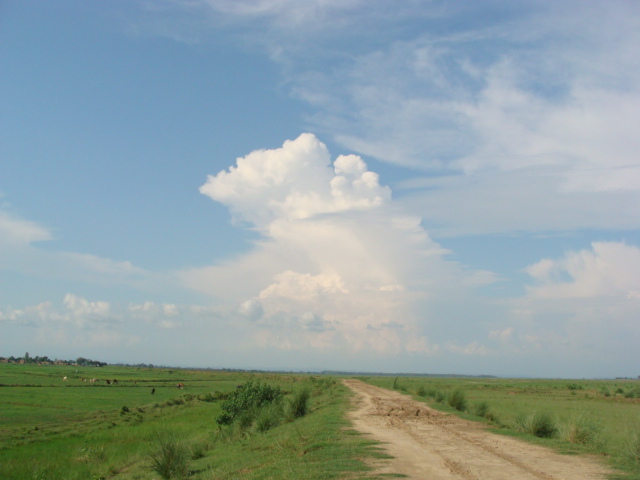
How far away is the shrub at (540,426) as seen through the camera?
18.3m

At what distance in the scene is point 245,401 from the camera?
99.5 ft

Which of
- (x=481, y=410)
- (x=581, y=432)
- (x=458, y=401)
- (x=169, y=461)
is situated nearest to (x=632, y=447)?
(x=581, y=432)

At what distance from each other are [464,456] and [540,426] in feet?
22.8

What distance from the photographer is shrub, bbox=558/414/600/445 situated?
52.6 ft

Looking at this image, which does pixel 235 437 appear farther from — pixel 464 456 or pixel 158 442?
pixel 464 456

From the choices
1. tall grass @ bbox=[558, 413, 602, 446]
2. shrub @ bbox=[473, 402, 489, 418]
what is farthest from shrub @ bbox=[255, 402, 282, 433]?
tall grass @ bbox=[558, 413, 602, 446]

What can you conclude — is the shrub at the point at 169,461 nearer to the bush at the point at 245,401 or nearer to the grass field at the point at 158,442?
the grass field at the point at 158,442

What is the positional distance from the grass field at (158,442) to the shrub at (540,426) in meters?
7.07

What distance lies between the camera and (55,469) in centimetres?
2348

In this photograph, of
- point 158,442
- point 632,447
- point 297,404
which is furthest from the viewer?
point 297,404

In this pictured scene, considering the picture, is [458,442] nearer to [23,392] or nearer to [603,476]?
[603,476]

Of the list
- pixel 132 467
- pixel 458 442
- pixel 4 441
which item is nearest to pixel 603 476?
pixel 458 442

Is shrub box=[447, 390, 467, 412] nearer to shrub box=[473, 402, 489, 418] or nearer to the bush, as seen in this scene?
shrub box=[473, 402, 489, 418]

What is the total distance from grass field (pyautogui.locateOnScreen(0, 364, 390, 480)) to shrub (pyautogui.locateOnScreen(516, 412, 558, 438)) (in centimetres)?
707
